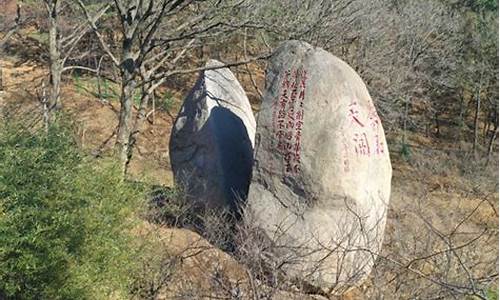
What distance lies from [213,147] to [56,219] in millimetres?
3317

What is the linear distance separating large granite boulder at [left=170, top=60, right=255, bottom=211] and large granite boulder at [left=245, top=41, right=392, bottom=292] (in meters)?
0.81

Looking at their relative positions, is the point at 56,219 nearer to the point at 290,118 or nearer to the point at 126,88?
the point at 290,118

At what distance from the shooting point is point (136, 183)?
640cm

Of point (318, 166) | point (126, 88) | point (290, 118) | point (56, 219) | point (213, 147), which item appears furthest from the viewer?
point (126, 88)

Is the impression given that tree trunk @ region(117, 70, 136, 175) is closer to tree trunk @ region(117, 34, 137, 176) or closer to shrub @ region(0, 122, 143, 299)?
tree trunk @ region(117, 34, 137, 176)

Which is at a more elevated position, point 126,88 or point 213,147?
point 126,88

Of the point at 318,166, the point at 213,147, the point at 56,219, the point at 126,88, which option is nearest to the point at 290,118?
the point at 318,166

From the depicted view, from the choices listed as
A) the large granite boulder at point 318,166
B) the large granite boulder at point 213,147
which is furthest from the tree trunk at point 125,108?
the large granite boulder at point 318,166

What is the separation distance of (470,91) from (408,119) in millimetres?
2698

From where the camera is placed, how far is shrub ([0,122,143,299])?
5.11 m

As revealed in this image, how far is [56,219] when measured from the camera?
5113 mm

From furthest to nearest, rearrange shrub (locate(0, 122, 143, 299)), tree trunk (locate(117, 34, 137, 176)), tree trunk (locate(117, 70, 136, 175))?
tree trunk (locate(117, 70, 136, 175)) → tree trunk (locate(117, 34, 137, 176)) → shrub (locate(0, 122, 143, 299))

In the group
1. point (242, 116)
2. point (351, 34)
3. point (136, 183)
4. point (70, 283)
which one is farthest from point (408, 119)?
point (70, 283)

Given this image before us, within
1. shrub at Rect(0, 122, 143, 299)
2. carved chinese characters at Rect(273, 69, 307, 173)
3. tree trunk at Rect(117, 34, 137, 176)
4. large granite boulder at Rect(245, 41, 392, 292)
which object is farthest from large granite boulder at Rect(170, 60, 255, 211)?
shrub at Rect(0, 122, 143, 299)
